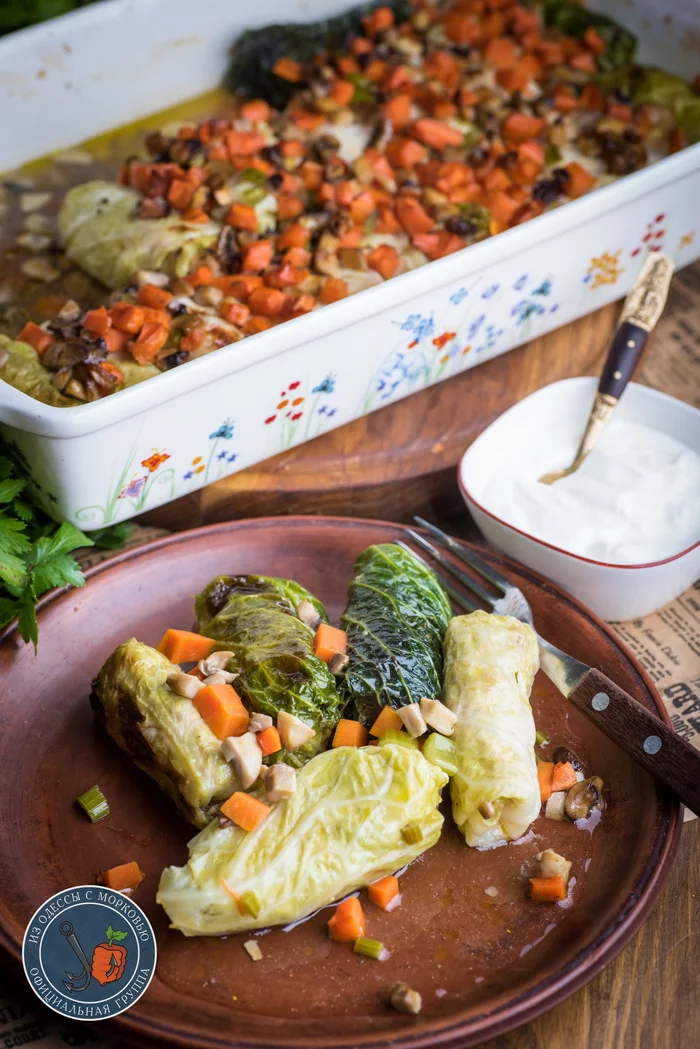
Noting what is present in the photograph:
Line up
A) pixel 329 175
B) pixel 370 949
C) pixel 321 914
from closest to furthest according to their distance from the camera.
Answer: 1. pixel 370 949
2. pixel 321 914
3. pixel 329 175

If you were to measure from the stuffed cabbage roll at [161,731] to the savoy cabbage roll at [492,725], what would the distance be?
654 millimetres

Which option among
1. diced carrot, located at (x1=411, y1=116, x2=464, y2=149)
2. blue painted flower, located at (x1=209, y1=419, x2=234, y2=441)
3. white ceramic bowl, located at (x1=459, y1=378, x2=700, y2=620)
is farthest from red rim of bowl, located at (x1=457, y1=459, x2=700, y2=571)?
diced carrot, located at (x1=411, y1=116, x2=464, y2=149)

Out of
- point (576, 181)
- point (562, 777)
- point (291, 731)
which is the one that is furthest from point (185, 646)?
point (576, 181)

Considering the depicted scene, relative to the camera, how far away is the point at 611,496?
13.6ft

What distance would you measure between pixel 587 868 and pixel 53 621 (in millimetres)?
1823

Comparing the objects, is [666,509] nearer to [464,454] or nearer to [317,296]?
[464,454]

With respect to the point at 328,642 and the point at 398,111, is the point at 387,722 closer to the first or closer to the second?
the point at 328,642

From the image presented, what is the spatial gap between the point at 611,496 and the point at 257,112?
8.28ft

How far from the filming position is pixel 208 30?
5.59 metres

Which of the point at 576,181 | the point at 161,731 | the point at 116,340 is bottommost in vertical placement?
the point at 161,731

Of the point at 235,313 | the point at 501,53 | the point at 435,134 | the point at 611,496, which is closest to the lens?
the point at 611,496

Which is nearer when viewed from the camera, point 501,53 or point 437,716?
point 437,716

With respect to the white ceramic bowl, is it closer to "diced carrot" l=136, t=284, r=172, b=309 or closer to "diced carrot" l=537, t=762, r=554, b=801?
"diced carrot" l=537, t=762, r=554, b=801

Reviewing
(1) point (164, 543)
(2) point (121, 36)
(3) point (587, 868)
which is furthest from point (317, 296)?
(3) point (587, 868)
